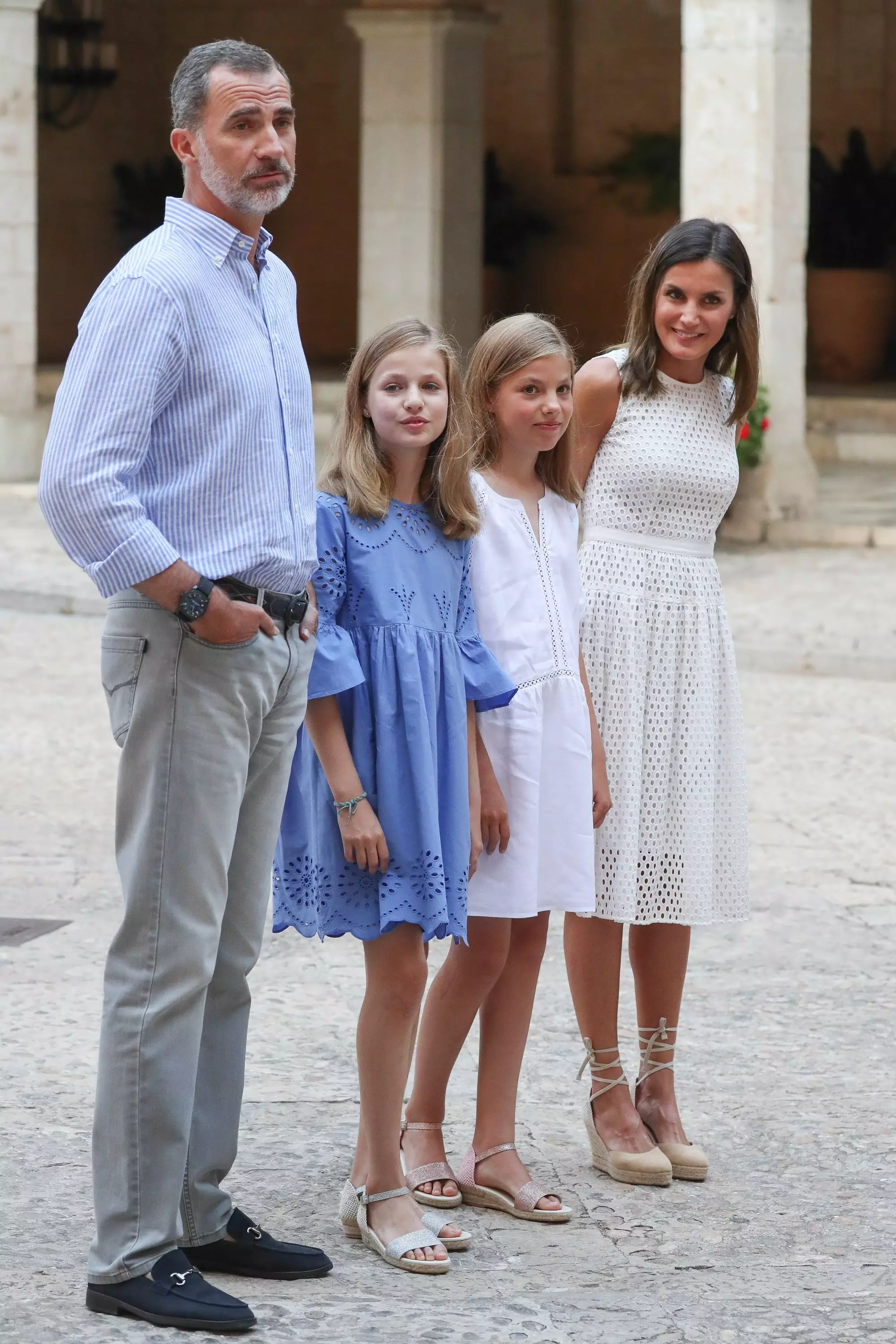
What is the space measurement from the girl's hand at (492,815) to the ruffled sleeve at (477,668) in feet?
0.42

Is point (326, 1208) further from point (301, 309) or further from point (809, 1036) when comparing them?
point (301, 309)

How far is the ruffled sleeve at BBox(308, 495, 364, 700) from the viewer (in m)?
3.38

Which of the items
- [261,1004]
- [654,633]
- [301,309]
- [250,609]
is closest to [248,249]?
[250,609]

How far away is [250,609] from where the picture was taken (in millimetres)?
3047

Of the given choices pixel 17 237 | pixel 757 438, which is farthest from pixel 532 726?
pixel 17 237

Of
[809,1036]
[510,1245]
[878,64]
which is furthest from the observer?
[878,64]

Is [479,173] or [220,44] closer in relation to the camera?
[220,44]

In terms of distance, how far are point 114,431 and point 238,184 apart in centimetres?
44

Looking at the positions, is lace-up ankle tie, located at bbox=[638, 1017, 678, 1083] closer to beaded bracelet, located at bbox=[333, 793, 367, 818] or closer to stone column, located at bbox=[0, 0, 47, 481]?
beaded bracelet, located at bbox=[333, 793, 367, 818]

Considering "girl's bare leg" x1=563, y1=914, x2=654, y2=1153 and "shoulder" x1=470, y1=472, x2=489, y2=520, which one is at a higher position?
"shoulder" x1=470, y1=472, x2=489, y2=520

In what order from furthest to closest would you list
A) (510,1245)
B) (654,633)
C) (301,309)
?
1. (301,309)
2. (654,633)
3. (510,1245)

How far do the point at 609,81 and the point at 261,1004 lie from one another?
17660mm

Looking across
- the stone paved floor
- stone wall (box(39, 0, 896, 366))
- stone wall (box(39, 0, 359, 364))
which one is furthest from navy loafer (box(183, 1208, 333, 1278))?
stone wall (box(39, 0, 359, 364))

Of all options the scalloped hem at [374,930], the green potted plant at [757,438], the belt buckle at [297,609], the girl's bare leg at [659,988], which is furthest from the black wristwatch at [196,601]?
the green potted plant at [757,438]
